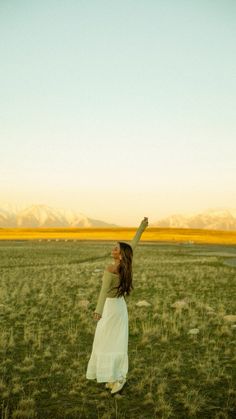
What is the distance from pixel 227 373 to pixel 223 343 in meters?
2.31

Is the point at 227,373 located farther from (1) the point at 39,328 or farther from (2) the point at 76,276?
(2) the point at 76,276

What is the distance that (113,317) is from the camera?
709 centimetres

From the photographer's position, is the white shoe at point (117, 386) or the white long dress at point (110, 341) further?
the white shoe at point (117, 386)

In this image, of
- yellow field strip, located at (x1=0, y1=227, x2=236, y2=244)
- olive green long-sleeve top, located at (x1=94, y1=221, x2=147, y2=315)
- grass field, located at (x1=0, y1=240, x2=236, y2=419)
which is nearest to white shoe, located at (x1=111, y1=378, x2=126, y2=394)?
grass field, located at (x1=0, y1=240, x2=236, y2=419)

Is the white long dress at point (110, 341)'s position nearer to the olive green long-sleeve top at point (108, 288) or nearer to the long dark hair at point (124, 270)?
the olive green long-sleeve top at point (108, 288)

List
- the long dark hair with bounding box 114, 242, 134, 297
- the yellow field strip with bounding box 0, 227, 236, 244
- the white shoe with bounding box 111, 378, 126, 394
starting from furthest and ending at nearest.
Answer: the yellow field strip with bounding box 0, 227, 236, 244
the white shoe with bounding box 111, 378, 126, 394
the long dark hair with bounding box 114, 242, 134, 297

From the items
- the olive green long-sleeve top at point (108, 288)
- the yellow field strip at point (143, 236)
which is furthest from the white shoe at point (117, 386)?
the yellow field strip at point (143, 236)

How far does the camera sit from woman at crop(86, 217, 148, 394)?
23.0 feet

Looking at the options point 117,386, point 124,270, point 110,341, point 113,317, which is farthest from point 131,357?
point 124,270

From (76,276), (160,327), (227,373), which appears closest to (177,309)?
(160,327)

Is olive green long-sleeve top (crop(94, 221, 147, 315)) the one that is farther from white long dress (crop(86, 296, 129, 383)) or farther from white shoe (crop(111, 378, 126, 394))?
white shoe (crop(111, 378, 126, 394))

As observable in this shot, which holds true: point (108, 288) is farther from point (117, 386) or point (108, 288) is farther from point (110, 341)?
point (117, 386)

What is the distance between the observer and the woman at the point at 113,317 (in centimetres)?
700

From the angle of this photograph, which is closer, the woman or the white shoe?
the woman
